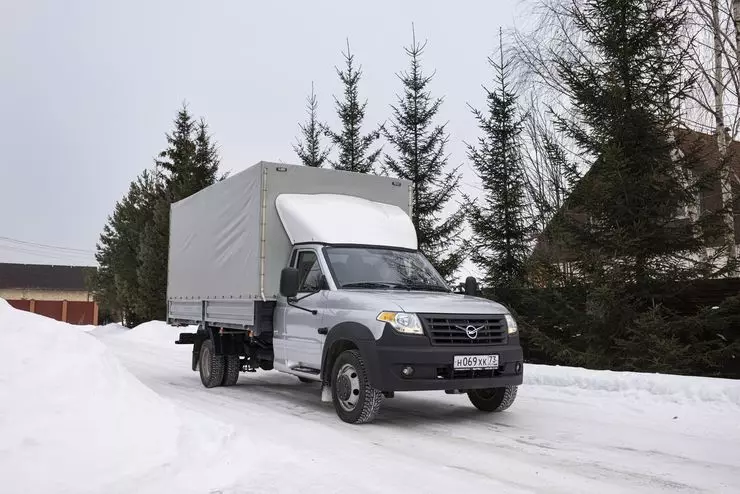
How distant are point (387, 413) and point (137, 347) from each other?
578 inches

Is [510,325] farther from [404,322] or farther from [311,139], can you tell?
[311,139]

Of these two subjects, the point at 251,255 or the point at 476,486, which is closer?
the point at 476,486

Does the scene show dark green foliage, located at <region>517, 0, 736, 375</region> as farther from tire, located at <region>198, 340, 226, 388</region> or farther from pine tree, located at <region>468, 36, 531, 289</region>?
tire, located at <region>198, 340, 226, 388</region>

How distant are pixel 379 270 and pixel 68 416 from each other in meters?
4.41

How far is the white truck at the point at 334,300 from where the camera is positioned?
6793 mm

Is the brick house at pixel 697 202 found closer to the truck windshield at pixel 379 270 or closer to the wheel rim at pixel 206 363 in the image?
the truck windshield at pixel 379 270

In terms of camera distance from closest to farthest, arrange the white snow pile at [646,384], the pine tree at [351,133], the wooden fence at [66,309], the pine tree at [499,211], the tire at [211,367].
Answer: the white snow pile at [646,384]
the tire at [211,367]
the pine tree at [499,211]
the pine tree at [351,133]
the wooden fence at [66,309]

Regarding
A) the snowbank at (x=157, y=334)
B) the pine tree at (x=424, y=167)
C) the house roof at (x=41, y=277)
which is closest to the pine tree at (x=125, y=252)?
the snowbank at (x=157, y=334)

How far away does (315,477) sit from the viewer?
4.77 m

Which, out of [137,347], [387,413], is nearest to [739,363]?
[387,413]

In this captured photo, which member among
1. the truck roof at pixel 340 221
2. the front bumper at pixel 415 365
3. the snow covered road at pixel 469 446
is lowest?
the snow covered road at pixel 469 446

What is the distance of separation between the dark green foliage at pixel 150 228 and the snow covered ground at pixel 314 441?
2140 cm

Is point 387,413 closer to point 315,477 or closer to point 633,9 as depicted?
point 315,477

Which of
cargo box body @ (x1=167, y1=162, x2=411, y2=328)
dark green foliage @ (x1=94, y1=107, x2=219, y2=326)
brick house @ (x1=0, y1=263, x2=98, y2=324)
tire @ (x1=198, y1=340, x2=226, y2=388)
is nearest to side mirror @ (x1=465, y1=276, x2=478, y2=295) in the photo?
cargo box body @ (x1=167, y1=162, x2=411, y2=328)
